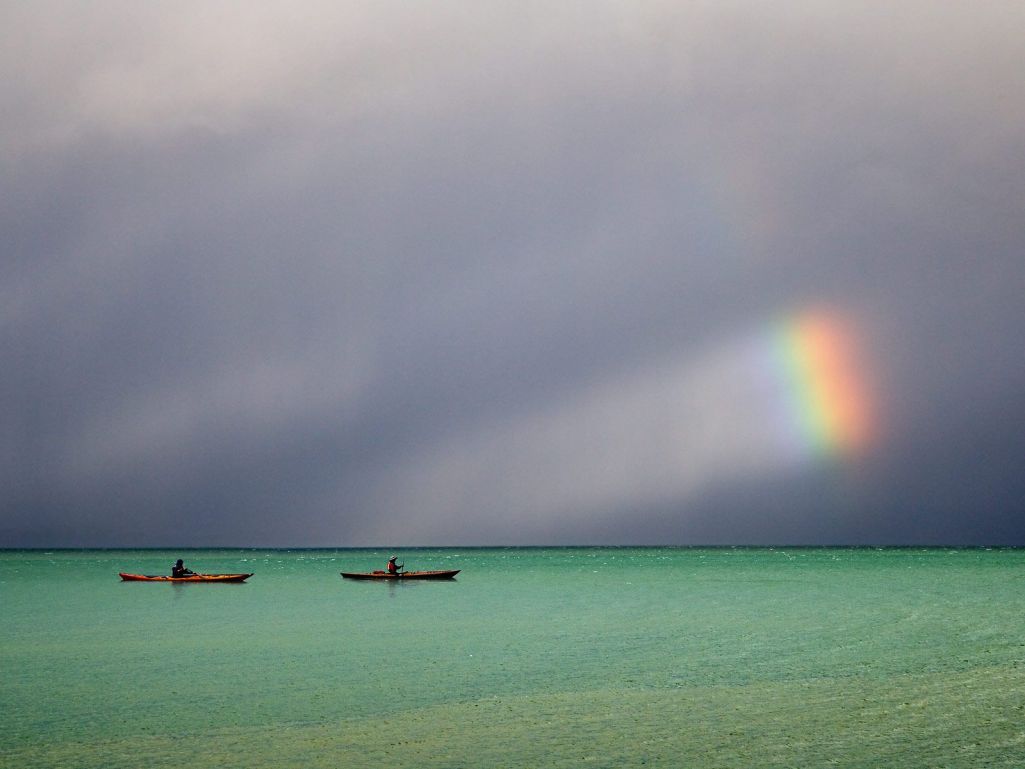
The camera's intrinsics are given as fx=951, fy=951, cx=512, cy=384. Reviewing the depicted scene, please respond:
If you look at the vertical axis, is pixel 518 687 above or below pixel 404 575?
above

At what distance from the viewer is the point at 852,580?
8438cm

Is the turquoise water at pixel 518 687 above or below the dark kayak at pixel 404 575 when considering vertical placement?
above

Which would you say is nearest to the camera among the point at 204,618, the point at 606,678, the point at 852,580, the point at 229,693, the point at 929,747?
the point at 929,747

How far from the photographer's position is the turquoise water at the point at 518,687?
59.7 ft

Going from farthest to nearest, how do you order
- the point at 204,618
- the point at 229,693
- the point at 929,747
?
1. the point at 204,618
2. the point at 229,693
3. the point at 929,747

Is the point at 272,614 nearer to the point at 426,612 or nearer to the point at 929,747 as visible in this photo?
the point at 426,612

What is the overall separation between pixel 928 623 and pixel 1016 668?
15.0m

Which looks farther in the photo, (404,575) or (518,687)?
(404,575)

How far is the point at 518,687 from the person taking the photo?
25328mm

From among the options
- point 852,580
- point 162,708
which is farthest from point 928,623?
point 852,580

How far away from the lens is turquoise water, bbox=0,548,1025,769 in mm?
18203

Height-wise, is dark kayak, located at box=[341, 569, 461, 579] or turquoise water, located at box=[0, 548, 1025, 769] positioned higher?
turquoise water, located at box=[0, 548, 1025, 769]

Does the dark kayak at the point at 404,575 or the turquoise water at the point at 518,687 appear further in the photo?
the dark kayak at the point at 404,575

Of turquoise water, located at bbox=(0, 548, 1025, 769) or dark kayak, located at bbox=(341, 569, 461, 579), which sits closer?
turquoise water, located at bbox=(0, 548, 1025, 769)
